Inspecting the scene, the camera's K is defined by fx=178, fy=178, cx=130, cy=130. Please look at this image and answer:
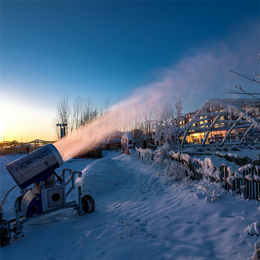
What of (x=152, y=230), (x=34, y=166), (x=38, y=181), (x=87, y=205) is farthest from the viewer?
(x=87, y=205)

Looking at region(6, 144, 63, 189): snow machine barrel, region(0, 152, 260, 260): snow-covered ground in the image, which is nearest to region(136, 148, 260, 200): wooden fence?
region(0, 152, 260, 260): snow-covered ground

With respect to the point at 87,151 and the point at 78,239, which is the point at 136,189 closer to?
the point at 78,239

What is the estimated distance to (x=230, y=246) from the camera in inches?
110

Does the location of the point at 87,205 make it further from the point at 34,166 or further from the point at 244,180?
the point at 244,180

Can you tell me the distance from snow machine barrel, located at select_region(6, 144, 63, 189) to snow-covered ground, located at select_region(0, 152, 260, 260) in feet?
4.14

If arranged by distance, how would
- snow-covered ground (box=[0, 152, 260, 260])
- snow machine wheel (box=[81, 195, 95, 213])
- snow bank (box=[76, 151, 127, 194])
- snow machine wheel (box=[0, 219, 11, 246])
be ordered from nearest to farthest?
1. snow-covered ground (box=[0, 152, 260, 260])
2. snow machine wheel (box=[0, 219, 11, 246])
3. snow machine wheel (box=[81, 195, 95, 213])
4. snow bank (box=[76, 151, 127, 194])

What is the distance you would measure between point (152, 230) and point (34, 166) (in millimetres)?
3142

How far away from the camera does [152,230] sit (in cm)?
362

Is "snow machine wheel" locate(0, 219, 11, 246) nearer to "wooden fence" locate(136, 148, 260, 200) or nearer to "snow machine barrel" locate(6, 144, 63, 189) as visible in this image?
"snow machine barrel" locate(6, 144, 63, 189)

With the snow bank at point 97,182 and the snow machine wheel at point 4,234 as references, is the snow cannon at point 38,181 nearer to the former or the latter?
the snow machine wheel at point 4,234

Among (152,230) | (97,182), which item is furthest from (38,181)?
(97,182)

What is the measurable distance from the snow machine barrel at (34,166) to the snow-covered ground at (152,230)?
126 cm

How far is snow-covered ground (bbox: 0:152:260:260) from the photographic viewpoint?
114 inches

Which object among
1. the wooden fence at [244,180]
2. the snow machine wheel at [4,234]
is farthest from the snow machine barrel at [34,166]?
the wooden fence at [244,180]
